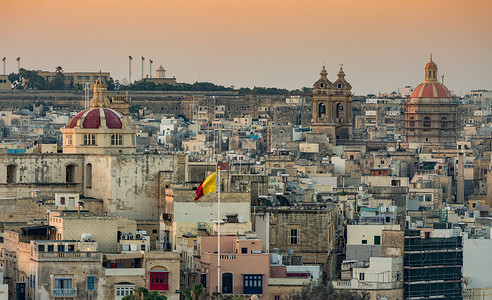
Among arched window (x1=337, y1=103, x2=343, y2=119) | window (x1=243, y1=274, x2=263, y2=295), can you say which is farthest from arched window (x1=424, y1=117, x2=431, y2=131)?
window (x1=243, y1=274, x2=263, y2=295)

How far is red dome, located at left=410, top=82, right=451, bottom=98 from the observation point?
505ft

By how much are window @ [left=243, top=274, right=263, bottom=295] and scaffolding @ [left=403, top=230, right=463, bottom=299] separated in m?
7.30

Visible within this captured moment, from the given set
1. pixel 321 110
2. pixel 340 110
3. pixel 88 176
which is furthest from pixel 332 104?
pixel 88 176

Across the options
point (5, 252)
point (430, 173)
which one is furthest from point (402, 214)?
point (430, 173)

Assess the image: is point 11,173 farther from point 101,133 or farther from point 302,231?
point 302,231

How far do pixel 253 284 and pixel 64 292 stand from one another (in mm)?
6538

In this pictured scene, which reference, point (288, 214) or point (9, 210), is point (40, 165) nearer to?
point (9, 210)

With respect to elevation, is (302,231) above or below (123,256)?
above

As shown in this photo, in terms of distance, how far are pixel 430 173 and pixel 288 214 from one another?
52.2 m

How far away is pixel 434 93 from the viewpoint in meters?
154

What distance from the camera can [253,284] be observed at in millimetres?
66250

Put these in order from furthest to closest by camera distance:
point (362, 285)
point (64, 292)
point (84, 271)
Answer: point (362, 285)
point (84, 271)
point (64, 292)

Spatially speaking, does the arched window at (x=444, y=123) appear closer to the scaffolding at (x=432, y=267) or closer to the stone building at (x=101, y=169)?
the stone building at (x=101, y=169)

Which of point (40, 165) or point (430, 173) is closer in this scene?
point (40, 165)
